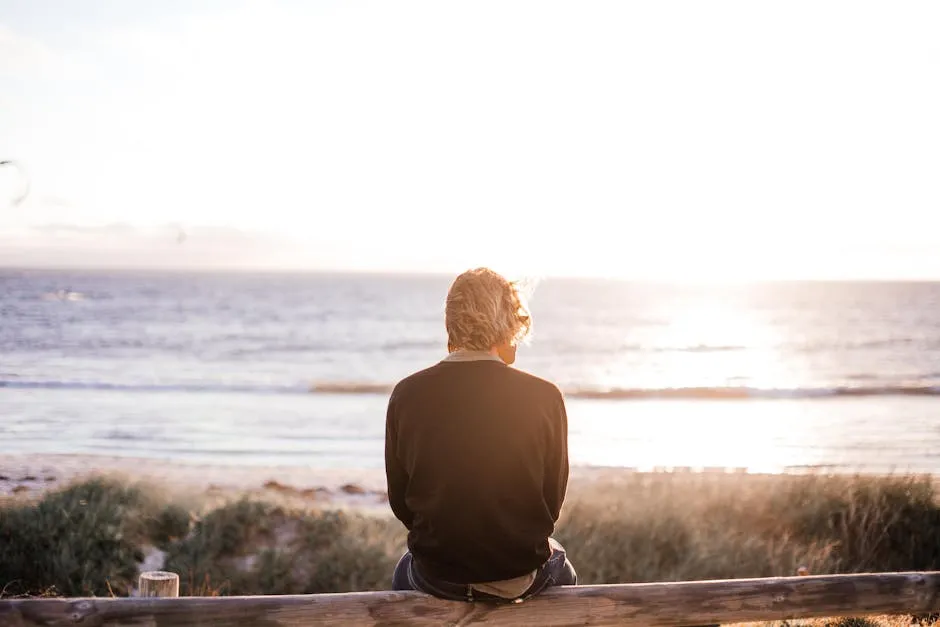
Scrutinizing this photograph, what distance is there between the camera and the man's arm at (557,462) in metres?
3.06

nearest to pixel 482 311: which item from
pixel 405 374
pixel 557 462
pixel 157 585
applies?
pixel 557 462

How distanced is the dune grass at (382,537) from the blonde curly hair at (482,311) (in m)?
4.66

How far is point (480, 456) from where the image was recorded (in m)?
2.98

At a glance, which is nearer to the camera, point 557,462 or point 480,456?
point 480,456

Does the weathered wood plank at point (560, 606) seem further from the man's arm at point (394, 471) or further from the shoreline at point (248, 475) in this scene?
the shoreline at point (248, 475)

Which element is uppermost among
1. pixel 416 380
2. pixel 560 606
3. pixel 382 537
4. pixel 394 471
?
pixel 416 380

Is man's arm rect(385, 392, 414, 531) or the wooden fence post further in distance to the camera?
the wooden fence post

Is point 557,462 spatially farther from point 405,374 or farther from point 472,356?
point 405,374

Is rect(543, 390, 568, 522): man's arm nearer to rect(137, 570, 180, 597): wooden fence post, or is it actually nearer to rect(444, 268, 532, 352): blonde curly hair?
rect(444, 268, 532, 352): blonde curly hair

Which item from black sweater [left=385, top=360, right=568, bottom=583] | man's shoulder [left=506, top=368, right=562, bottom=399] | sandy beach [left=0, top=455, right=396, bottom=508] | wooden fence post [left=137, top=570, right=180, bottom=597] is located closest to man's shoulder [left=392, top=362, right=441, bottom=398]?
black sweater [left=385, top=360, right=568, bottom=583]

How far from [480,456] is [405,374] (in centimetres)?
2802

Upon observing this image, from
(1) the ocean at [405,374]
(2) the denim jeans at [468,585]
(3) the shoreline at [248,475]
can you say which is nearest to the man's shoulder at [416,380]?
(2) the denim jeans at [468,585]

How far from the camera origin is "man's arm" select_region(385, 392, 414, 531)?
3.13 meters

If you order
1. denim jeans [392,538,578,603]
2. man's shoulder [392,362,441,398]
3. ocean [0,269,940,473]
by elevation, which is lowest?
ocean [0,269,940,473]
